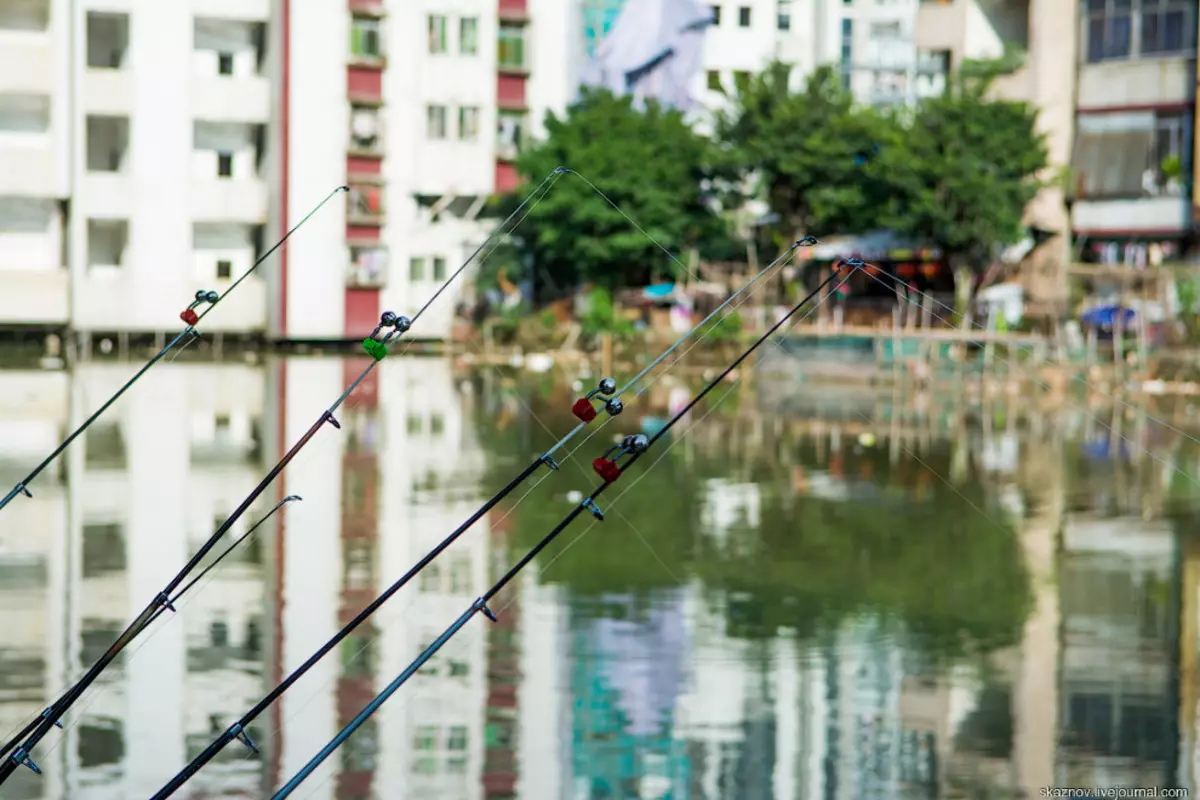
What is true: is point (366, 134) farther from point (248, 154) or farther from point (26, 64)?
point (26, 64)

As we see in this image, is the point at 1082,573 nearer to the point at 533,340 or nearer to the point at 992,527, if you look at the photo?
the point at 992,527

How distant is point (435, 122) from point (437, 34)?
2158mm

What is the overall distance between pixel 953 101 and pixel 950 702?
31.5 metres

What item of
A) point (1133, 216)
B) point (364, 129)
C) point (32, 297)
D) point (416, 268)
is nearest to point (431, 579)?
point (1133, 216)

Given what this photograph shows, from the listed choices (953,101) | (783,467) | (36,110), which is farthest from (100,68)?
(783,467)

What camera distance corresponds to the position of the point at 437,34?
51.1m

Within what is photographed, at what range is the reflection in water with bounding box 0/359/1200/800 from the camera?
43.9 ft

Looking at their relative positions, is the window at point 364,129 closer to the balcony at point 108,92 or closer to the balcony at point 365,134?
the balcony at point 365,134

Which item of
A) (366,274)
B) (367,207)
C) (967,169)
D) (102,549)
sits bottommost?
(102,549)

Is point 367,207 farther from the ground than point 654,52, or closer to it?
closer to it

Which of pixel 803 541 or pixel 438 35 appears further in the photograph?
pixel 438 35

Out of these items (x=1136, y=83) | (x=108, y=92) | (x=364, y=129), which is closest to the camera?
(x=1136, y=83)

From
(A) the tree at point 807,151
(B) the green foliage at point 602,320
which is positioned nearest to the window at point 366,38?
(A) the tree at point 807,151

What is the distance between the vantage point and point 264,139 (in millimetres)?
51250
